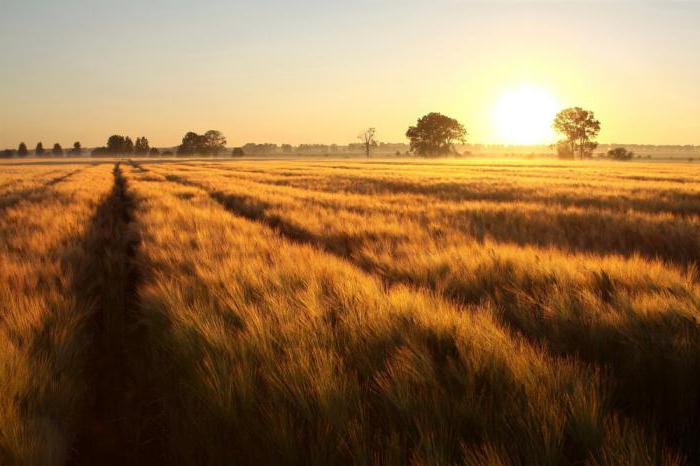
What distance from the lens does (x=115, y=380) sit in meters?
2.53

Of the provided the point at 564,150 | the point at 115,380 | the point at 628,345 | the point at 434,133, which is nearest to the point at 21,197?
the point at 115,380

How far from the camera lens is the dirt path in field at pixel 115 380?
1.88 meters

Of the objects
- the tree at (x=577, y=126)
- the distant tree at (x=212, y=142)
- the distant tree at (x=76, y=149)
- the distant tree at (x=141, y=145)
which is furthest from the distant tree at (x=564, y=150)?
the distant tree at (x=76, y=149)

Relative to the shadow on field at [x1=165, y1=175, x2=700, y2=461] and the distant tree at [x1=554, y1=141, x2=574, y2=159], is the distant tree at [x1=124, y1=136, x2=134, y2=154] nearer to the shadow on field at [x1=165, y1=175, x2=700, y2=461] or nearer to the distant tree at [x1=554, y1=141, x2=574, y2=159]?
the distant tree at [x1=554, y1=141, x2=574, y2=159]

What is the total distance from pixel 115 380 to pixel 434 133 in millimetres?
107511

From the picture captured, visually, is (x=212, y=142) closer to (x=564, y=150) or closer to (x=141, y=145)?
(x=141, y=145)

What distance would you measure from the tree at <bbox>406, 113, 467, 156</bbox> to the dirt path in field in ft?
344

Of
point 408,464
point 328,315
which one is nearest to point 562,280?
point 328,315

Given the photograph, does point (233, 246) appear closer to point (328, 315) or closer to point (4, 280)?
point (4, 280)

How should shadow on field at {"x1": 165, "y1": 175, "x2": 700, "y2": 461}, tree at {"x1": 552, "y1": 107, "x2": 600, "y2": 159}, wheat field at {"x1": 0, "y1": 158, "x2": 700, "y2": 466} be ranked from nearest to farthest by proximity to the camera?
wheat field at {"x1": 0, "y1": 158, "x2": 700, "y2": 466}
shadow on field at {"x1": 165, "y1": 175, "x2": 700, "y2": 461}
tree at {"x1": 552, "y1": 107, "x2": 600, "y2": 159}

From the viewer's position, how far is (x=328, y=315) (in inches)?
100

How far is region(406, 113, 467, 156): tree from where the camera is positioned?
104 m

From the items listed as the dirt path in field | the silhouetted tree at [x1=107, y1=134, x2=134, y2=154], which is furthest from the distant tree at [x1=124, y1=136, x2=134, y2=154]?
the dirt path in field

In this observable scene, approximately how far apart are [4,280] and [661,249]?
765 cm
